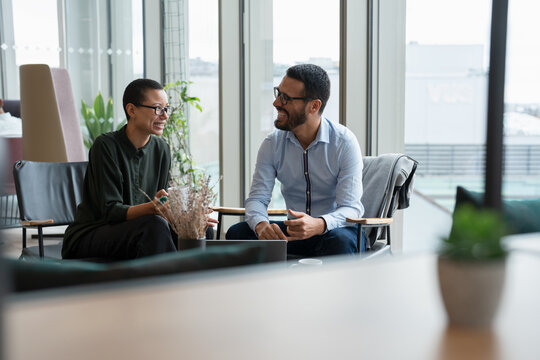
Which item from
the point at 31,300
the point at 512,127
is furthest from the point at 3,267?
the point at 512,127

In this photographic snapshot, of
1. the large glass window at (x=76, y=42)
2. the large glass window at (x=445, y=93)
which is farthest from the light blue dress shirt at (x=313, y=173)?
the large glass window at (x=76, y=42)

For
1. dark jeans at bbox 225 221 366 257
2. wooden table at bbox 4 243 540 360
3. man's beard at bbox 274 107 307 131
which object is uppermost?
man's beard at bbox 274 107 307 131

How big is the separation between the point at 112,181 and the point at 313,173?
1010 millimetres

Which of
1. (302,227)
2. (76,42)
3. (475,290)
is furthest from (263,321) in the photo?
(76,42)

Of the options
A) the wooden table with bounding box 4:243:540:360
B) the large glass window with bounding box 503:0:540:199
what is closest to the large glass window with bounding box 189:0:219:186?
the large glass window with bounding box 503:0:540:199

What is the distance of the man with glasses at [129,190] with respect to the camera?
8.96 ft

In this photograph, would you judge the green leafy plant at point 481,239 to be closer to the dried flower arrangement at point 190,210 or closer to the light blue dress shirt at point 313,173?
the dried flower arrangement at point 190,210

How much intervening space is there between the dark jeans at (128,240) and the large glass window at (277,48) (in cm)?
218

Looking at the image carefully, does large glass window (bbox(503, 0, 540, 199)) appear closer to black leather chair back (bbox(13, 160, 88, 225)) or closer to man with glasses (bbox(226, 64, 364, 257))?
man with glasses (bbox(226, 64, 364, 257))

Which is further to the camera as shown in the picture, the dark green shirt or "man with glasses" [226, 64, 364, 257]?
"man with glasses" [226, 64, 364, 257]

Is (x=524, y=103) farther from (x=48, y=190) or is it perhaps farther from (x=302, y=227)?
(x=48, y=190)

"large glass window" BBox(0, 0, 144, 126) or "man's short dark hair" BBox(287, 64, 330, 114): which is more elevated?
"large glass window" BBox(0, 0, 144, 126)

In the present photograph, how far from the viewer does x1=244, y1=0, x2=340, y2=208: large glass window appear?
462 cm

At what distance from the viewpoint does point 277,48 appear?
5059 millimetres
